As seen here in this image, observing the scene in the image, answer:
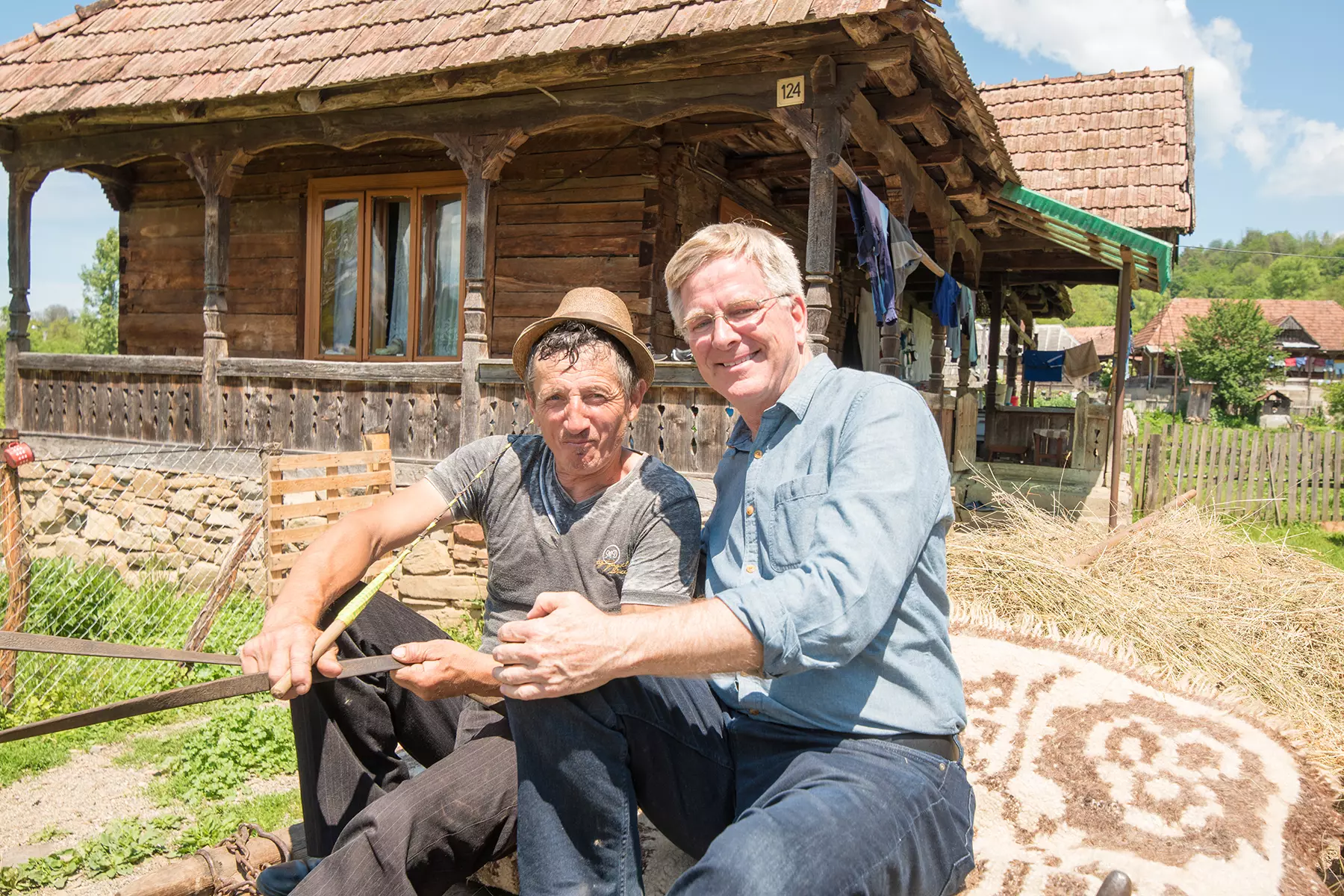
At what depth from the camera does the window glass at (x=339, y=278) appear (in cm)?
907

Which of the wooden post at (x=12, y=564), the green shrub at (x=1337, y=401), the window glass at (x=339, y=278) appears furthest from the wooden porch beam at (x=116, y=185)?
the green shrub at (x=1337, y=401)

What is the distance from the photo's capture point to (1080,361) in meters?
15.3

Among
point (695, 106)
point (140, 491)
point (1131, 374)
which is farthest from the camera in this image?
point (1131, 374)

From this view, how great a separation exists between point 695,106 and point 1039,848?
16.9 ft

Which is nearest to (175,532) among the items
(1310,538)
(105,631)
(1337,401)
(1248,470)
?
(105,631)

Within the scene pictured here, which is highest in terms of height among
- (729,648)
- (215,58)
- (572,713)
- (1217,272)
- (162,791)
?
(1217,272)

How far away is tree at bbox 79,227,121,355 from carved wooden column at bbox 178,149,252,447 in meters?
32.0

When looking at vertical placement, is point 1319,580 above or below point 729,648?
below

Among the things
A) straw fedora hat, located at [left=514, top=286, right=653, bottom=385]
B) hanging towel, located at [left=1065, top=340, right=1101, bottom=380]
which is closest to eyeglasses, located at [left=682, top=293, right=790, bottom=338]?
straw fedora hat, located at [left=514, top=286, right=653, bottom=385]

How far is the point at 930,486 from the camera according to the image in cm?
185

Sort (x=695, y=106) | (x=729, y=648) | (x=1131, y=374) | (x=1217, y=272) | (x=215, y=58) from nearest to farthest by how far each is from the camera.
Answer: (x=729, y=648) → (x=695, y=106) → (x=215, y=58) → (x=1131, y=374) → (x=1217, y=272)

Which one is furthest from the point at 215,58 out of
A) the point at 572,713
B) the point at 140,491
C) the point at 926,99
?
the point at 572,713

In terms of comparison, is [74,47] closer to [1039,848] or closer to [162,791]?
[162,791]

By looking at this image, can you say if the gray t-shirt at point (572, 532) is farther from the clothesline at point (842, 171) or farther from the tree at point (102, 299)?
the tree at point (102, 299)
